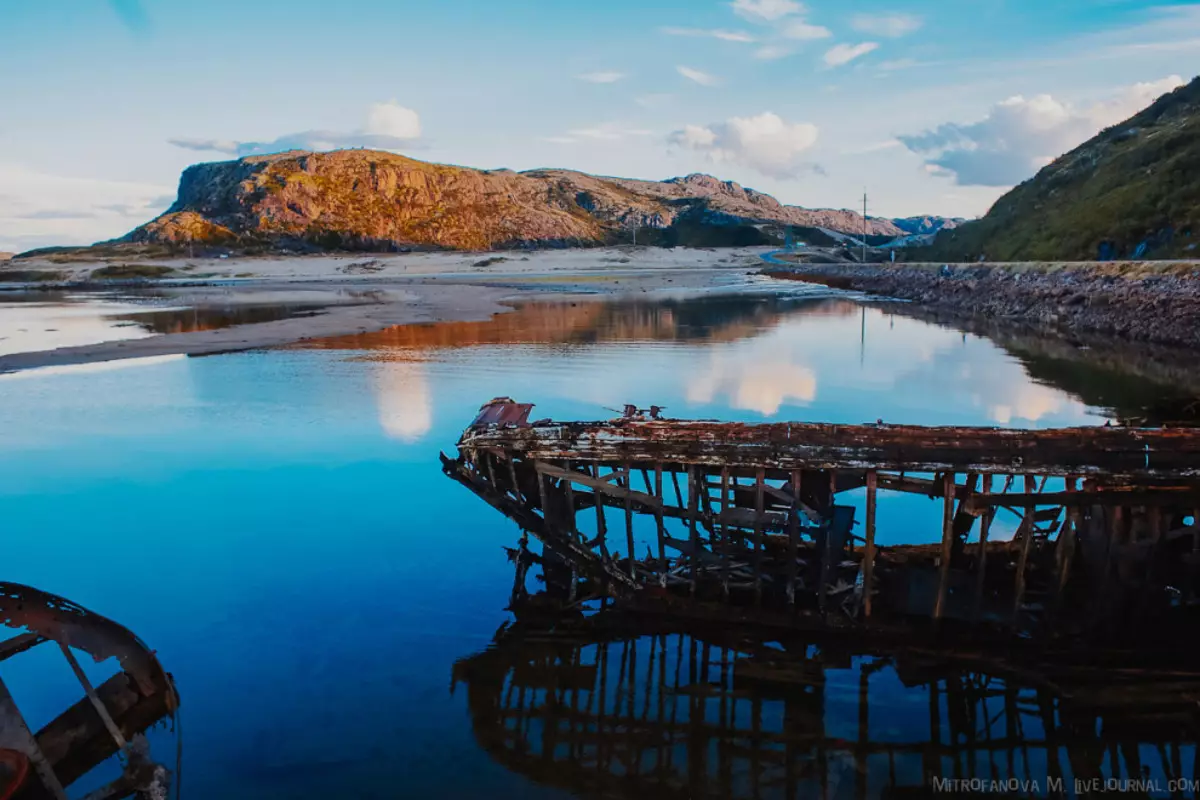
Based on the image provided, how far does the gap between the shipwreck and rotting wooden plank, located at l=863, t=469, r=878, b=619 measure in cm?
839

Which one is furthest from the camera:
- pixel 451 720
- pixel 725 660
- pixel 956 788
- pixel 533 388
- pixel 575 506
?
pixel 533 388

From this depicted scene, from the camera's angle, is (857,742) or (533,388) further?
(533,388)

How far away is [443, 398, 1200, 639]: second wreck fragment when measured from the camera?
10.1 metres

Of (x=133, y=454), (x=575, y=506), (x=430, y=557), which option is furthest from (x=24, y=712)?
(x=133, y=454)

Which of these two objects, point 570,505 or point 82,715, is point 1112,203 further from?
point 82,715

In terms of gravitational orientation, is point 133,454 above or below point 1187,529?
below

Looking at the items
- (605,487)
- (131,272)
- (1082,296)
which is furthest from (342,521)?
(131,272)

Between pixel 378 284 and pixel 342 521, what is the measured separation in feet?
318

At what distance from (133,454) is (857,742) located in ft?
66.9

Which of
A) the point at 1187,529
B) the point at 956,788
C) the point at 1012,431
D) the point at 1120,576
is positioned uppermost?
the point at 1012,431

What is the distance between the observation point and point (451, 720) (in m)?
9.88

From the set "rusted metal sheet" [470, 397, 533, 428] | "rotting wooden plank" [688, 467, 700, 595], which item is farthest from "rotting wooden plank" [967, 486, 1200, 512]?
"rusted metal sheet" [470, 397, 533, 428]

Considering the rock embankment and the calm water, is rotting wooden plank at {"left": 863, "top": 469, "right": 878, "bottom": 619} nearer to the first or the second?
the calm water

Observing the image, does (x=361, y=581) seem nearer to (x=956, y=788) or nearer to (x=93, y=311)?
(x=956, y=788)
